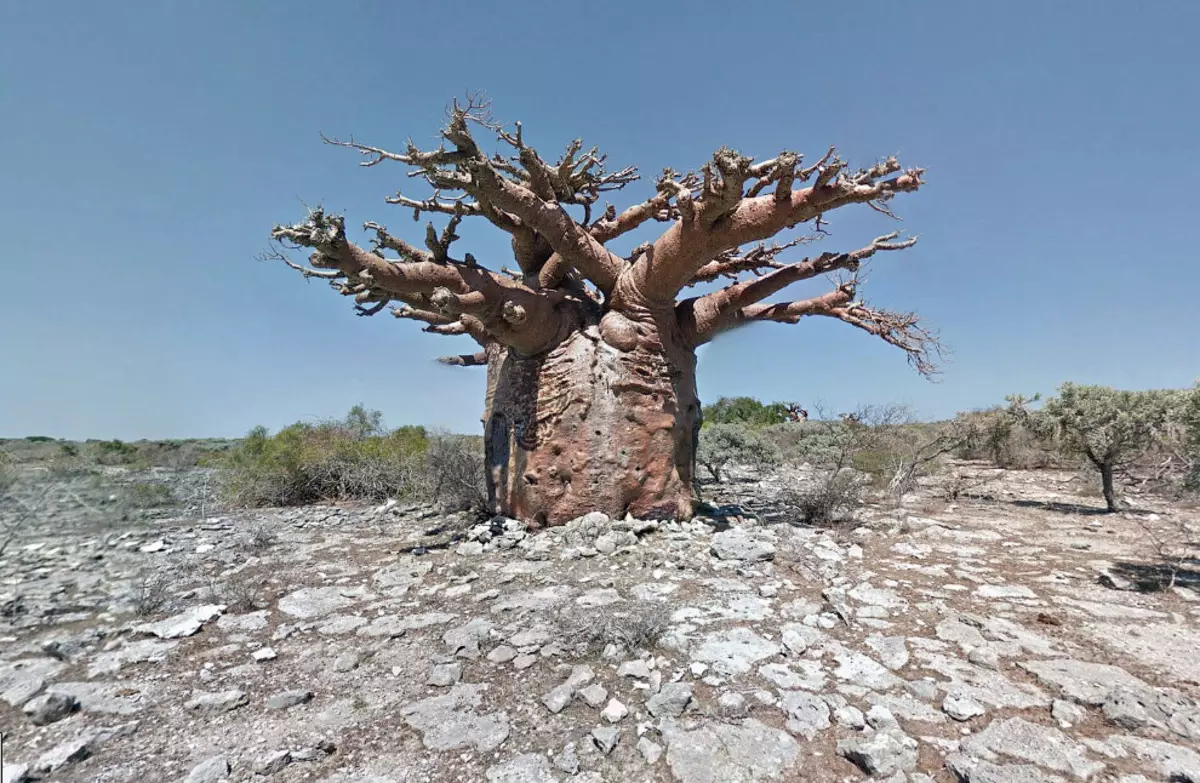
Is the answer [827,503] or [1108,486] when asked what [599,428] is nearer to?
[827,503]

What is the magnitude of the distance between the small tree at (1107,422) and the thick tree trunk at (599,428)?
5.00 meters

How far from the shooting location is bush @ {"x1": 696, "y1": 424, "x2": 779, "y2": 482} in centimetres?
1051

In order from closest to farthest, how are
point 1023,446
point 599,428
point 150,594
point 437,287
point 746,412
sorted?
point 150,594 < point 437,287 < point 599,428 < point 1023,446 < point 746,412

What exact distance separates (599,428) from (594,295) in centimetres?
195

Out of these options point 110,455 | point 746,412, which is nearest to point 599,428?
point 110,455

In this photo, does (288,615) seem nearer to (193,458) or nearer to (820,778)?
(820,778)

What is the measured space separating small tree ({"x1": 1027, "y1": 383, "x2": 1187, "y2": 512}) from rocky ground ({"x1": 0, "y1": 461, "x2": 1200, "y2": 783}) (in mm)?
2559

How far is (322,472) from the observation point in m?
8.91

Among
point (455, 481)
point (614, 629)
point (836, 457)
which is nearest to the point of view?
point (614, 629)

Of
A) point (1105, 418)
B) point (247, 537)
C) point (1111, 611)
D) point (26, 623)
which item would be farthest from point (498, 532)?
point (1105, 418)

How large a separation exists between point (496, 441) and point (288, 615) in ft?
10.4

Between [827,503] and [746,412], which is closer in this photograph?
[827,503]

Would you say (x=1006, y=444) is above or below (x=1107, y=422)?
below

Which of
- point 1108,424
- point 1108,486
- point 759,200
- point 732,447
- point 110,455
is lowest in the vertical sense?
point 1108,486
